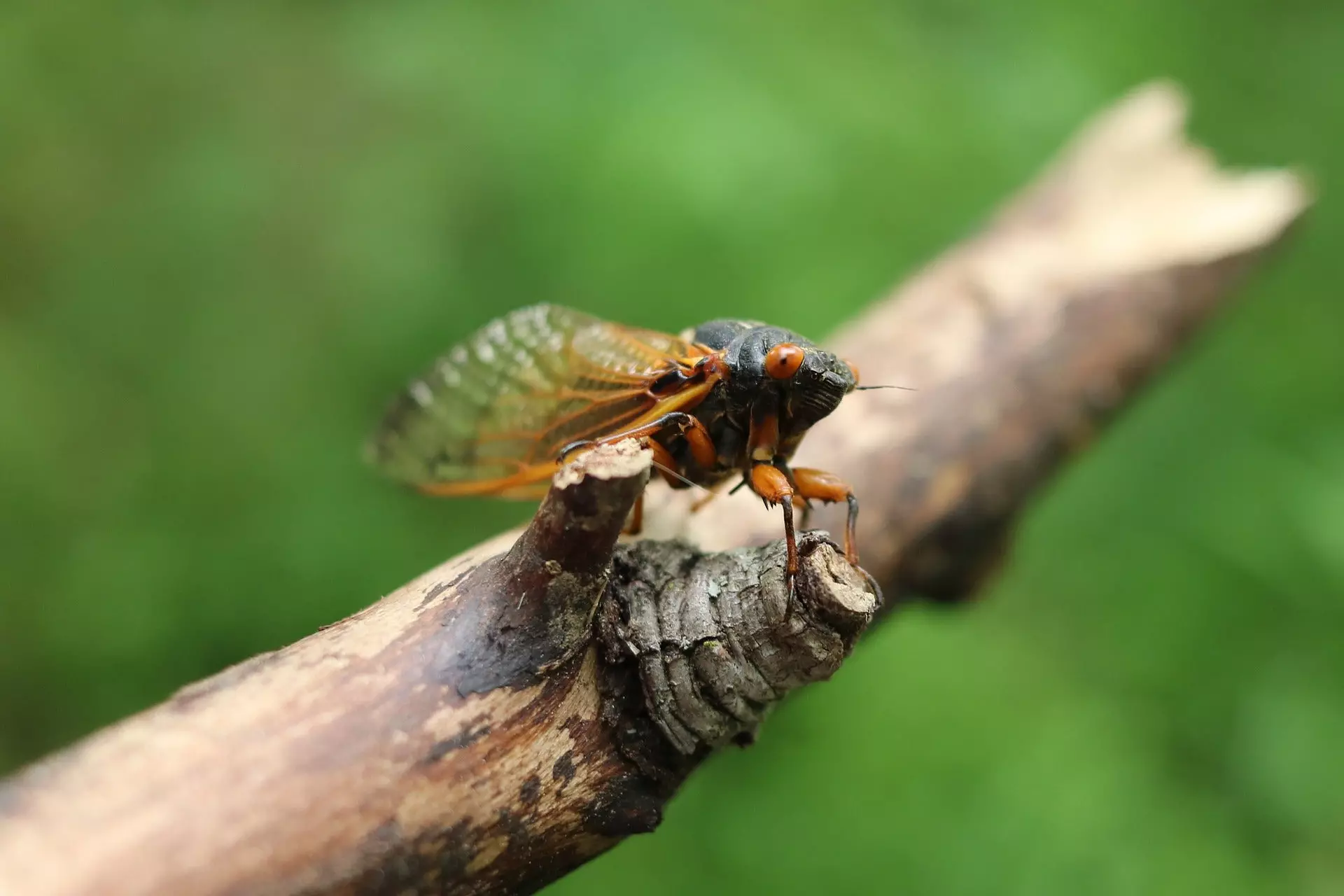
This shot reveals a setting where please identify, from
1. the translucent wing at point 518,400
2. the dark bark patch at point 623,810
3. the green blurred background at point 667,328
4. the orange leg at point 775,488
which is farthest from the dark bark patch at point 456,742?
the green blurred background at point 667,328

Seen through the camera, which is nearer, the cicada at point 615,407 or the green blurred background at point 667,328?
the cicada at point 615,407

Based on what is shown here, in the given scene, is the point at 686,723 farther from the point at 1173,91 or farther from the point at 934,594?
the point at 1173,91

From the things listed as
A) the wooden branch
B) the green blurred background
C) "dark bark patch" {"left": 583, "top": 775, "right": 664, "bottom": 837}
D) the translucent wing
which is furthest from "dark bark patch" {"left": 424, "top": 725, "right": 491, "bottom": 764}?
the green blurred background

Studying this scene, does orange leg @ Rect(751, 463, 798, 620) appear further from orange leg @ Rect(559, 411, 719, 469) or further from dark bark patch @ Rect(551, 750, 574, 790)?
dark bark patch @ Rect(551, 750, 574, 790)

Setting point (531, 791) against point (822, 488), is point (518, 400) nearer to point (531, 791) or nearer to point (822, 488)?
point (822, 488)

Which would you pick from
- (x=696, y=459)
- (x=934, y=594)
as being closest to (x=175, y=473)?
(x=696, y=459)

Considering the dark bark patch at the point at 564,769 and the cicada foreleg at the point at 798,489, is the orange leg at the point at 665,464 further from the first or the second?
the dark bark patch at the point at 564,769

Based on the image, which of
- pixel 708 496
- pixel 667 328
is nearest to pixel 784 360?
pixel 708 496

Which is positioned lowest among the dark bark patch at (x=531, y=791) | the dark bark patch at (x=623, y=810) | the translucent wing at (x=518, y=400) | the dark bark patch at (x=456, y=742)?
the dark bark patch at (x=623, y=810)
